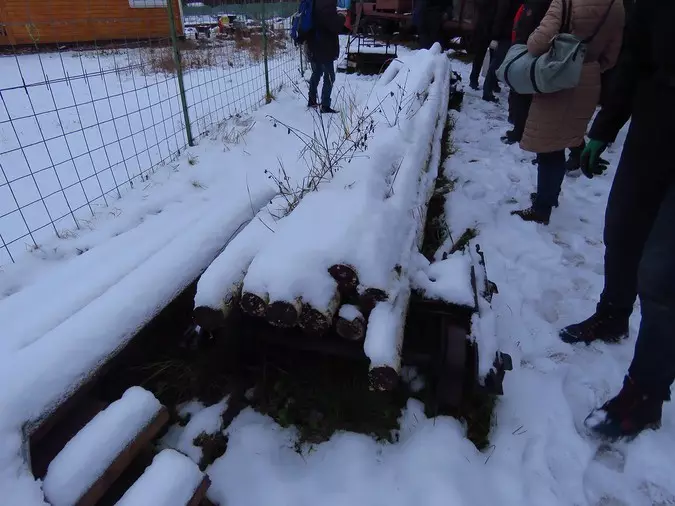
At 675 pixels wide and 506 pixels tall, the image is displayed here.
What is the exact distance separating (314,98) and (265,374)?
566 centimetres

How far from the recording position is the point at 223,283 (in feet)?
5.96

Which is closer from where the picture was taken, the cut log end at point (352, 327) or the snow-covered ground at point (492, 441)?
the snow-covered ground at point (492, 441)

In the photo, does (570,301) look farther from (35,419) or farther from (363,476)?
(35,419)

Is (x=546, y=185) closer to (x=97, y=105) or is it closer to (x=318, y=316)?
(x=318, y=316)

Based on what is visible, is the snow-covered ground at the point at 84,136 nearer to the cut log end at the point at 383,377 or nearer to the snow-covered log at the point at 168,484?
the snow-covered log at the point at 168,484

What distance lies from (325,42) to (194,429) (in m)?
5.60

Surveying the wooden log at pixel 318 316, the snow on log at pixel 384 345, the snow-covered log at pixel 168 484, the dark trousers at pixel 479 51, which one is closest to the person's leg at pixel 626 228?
the snow on log at pixel 384 345

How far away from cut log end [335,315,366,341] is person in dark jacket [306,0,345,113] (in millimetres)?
5173

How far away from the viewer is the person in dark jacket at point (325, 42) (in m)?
5.86

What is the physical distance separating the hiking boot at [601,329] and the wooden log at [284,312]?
5.02ft

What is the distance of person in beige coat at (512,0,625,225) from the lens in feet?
8.76

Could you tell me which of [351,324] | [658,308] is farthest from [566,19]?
[351,324]

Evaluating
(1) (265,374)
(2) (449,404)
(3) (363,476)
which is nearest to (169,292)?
(1) (265,374)

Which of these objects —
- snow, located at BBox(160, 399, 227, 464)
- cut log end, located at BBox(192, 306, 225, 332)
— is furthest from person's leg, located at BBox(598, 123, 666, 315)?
snow, located at BBox(160, 399, 227, 464)
